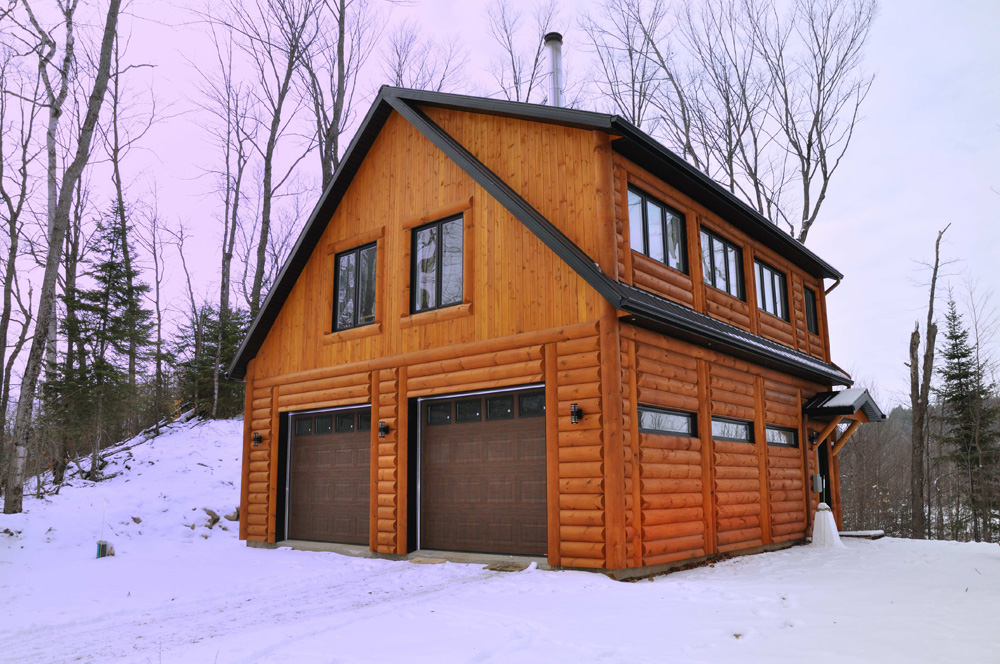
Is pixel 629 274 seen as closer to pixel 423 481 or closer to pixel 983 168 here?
pixel 423 481

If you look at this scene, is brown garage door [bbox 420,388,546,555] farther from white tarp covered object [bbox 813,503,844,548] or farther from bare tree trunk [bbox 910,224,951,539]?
bare tree trunk [bbox 910,224,951,539]

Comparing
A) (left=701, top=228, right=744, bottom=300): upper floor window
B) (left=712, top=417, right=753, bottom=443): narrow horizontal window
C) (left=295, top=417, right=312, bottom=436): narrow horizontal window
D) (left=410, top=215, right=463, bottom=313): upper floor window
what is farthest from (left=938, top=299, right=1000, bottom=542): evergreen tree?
(left=295, top=417, right=312, bottom=436): narrow horizontal window

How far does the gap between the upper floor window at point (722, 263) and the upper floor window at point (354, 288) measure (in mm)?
5422

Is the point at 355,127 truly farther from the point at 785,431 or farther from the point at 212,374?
the point at 785,431

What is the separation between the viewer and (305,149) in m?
24.0

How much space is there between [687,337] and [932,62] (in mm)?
14252

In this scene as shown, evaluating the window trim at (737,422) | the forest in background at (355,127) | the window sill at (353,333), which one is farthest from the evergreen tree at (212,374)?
the window trim at (737,422)

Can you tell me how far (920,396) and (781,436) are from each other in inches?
471

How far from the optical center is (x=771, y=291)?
44.2ft

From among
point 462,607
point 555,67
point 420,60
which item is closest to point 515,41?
point 420,60

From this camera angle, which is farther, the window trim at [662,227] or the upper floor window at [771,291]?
the upper floor window at [771,291]

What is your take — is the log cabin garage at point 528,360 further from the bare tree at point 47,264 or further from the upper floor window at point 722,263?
the bare tree at point 47,264

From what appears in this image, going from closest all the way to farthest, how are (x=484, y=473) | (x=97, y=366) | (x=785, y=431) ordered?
(x=484, y=473) → (x=785, y=431) → (x=97, y=366)

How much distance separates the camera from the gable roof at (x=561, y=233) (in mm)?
8484
